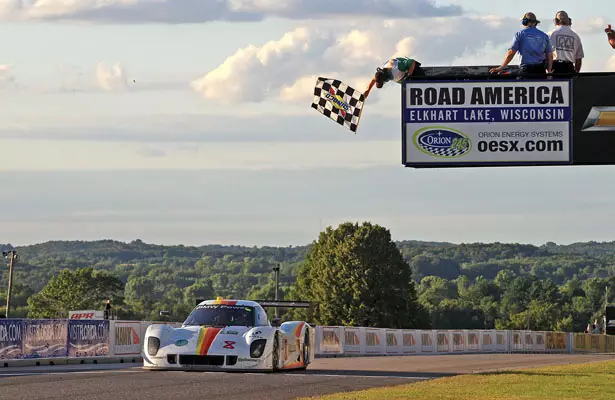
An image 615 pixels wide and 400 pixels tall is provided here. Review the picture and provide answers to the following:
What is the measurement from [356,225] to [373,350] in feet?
158

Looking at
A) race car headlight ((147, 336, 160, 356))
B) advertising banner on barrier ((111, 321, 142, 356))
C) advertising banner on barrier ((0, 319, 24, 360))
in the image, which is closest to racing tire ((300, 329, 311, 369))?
race car headlight ((147, 336, 160, 356))

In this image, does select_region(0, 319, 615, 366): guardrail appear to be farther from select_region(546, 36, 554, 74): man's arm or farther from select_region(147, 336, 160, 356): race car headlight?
select_region(546, 36, 554, 74): man's arm

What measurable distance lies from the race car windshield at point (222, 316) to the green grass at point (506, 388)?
142 inches

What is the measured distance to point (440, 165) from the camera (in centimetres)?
1770

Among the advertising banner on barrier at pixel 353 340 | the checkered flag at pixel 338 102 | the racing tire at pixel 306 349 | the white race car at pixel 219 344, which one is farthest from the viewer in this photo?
the advertising banner on barrier at pixel 353 340

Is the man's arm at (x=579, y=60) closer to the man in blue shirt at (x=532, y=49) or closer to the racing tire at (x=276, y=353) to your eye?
the man in blue shirt at (x=532, y=49)

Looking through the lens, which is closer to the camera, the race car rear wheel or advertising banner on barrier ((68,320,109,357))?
the race car rear wheel

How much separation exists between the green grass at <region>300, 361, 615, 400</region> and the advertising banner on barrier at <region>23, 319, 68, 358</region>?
35.5 feet

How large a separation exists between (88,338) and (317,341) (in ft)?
41.2

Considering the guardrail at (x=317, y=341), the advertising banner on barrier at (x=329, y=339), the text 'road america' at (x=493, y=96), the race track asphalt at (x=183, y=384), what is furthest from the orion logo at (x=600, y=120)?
the advertising banner on barrier at (x=329, y=339)

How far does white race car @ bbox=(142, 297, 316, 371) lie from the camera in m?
21.1

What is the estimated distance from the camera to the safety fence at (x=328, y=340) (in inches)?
1118

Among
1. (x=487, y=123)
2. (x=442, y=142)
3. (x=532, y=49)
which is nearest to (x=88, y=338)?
(x=442, y=142)

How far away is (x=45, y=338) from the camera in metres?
29.1
